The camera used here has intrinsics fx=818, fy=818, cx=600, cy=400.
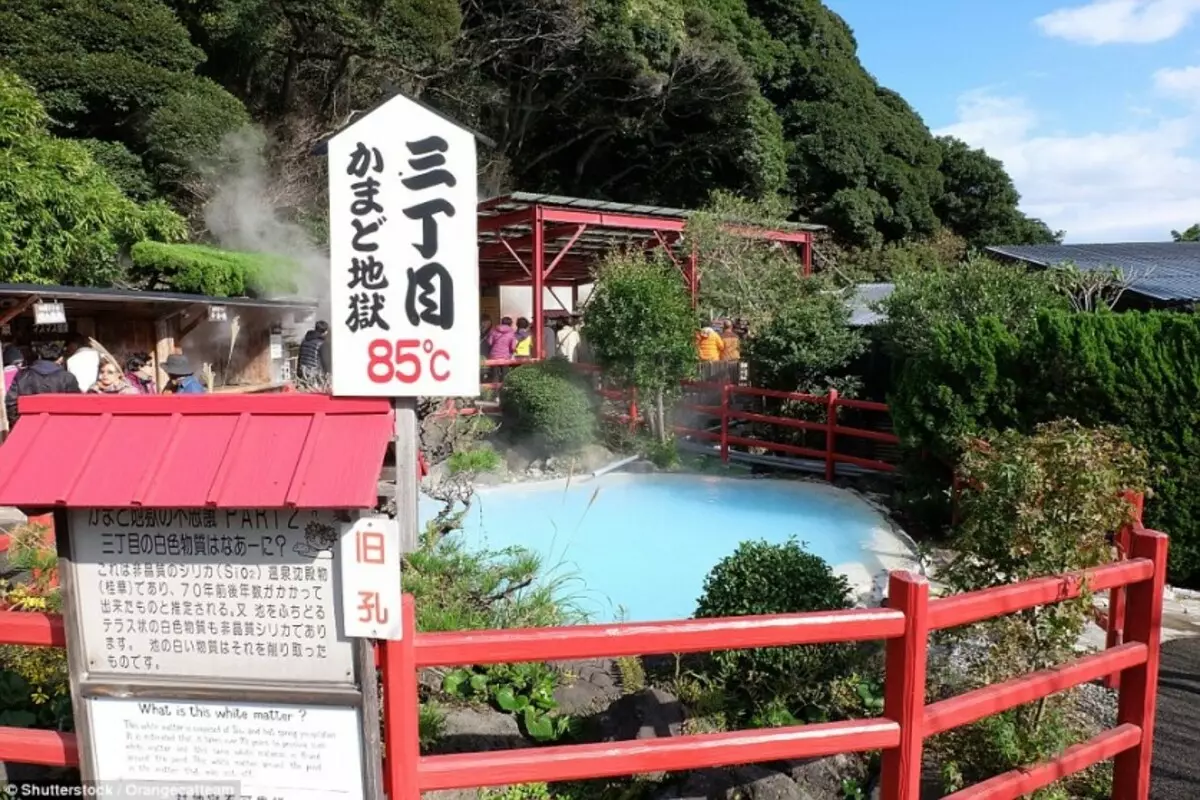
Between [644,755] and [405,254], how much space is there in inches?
64.3

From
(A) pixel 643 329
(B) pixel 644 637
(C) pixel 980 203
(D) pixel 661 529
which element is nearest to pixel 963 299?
(A) pixel 643 329

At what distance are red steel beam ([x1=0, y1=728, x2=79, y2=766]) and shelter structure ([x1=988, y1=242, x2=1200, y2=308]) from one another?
1030 centimetres

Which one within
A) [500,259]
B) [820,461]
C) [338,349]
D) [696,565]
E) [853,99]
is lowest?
[696,565]

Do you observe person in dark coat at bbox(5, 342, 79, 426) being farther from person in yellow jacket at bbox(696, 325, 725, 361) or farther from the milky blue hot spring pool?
person in yellow jacket at bbox(696, 325, 725, 361)

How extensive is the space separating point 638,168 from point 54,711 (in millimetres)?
23943

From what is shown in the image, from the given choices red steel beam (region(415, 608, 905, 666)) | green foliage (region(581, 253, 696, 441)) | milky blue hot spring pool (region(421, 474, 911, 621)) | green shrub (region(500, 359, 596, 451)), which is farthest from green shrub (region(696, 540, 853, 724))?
green foliage (region(581, 253, 696, 441))

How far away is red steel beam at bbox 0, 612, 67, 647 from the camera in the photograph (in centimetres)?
218

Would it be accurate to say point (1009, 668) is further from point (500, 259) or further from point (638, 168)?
point (638, 168)

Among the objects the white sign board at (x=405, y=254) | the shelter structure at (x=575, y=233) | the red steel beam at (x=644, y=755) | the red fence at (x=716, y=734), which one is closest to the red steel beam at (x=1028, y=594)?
the red fence at (x=716, y=734)

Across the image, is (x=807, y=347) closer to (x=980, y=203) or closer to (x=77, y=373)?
(x=77, y=373)

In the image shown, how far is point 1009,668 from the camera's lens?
3.16 m

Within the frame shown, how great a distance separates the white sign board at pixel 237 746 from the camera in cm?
207

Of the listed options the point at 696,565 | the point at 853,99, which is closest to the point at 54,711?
the point at 696,565

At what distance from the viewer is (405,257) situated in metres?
2.57
